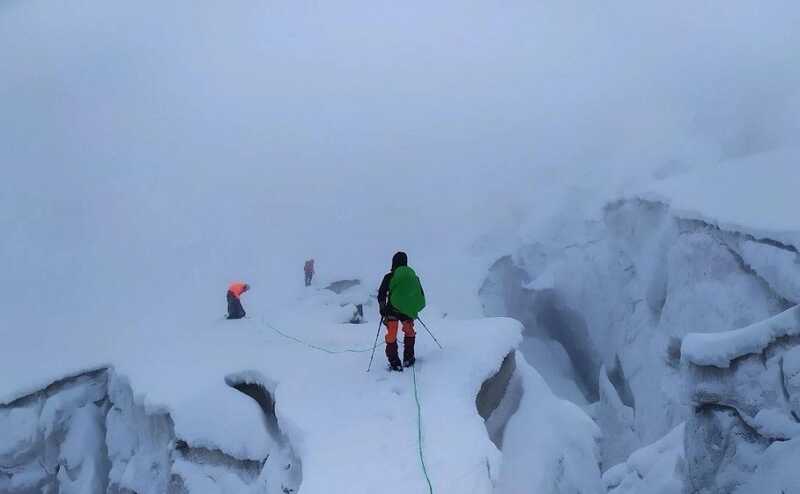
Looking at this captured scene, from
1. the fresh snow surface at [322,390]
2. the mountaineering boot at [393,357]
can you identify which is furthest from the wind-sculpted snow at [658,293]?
the mountaineering boot at [393,357]

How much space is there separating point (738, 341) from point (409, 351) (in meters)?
4.31

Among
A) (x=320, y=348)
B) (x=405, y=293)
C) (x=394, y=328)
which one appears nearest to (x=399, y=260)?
(x=405, y=293)

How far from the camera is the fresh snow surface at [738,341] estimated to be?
7.35 metres

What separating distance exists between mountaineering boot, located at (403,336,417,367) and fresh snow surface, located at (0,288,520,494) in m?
0.20

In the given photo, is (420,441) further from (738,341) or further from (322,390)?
(738,341)

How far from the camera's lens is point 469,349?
9.06 meters

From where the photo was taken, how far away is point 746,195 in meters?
13.2

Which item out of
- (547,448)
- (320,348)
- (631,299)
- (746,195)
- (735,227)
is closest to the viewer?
(547,448)

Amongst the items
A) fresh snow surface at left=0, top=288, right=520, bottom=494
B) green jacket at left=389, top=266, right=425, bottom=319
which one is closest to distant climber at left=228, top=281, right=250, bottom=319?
fresh snow surface at left=0, top=288, right=520, bottom=494

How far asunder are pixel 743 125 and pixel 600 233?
11468mm

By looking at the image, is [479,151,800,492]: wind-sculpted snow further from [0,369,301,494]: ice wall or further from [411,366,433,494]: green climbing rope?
[0,369,301,494]: ice wall

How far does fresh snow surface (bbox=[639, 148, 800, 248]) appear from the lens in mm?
11234

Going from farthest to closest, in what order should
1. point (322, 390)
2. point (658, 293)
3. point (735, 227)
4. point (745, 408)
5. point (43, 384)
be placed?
point (658, 293) < point (735, 227) < point (43, 384) < point (322, 390) < point (745, 408)

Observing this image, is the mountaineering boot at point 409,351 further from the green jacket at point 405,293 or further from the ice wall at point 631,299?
the ice wall at point 631,299
